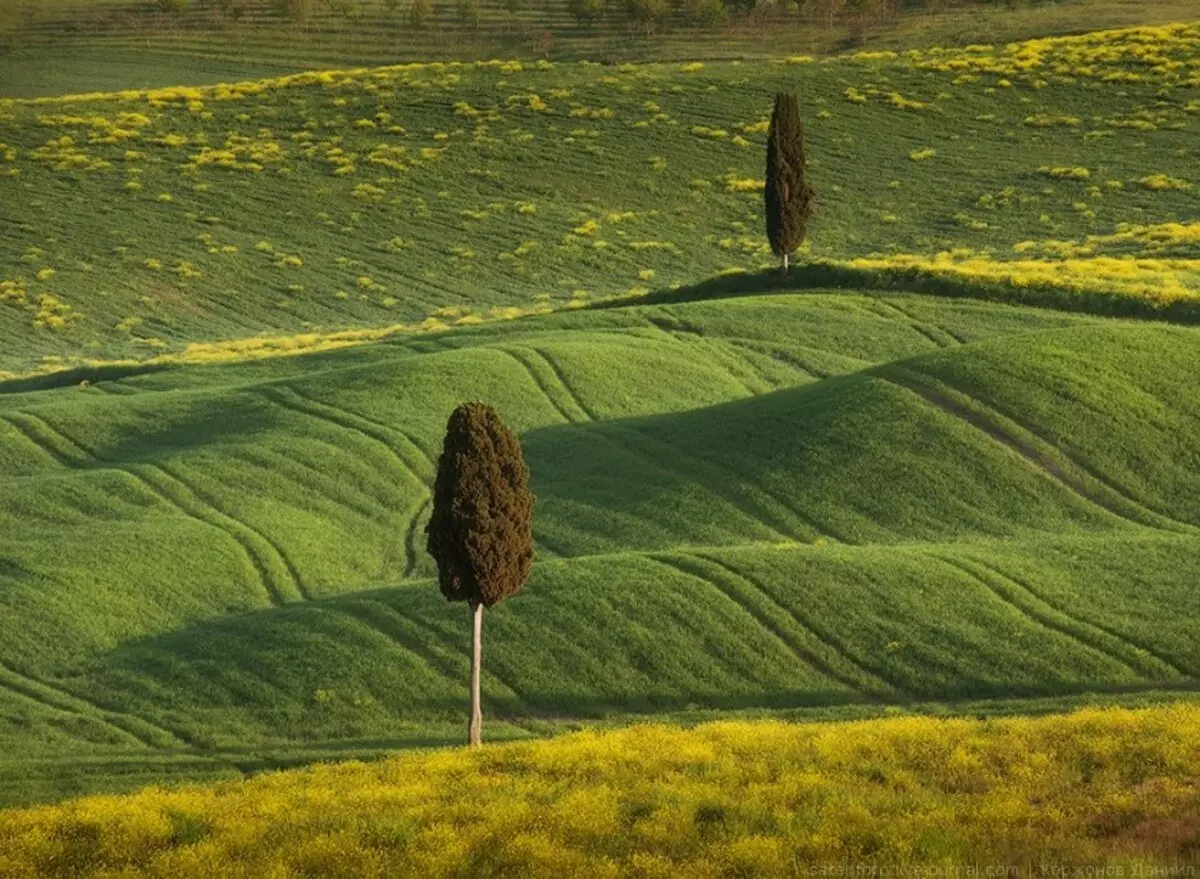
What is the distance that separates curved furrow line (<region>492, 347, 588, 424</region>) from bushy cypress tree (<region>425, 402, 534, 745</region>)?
101 ft

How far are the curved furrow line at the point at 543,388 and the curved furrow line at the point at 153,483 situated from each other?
16.6 m

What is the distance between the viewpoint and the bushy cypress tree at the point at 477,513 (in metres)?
43.0

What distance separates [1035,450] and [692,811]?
126 feet

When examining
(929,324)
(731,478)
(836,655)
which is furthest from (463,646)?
(929,324)

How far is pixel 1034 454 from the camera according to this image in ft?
210

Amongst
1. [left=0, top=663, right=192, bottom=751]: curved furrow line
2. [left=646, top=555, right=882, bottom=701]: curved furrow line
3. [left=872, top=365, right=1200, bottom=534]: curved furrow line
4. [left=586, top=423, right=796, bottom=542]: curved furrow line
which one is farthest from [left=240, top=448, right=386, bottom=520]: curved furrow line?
[left=872, top=365, right=1200, bottom=534]: curved furrow line

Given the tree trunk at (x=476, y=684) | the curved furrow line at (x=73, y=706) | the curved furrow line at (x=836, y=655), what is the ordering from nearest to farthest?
the tree trunk at (x=476, y=684) → the curved furrow line at (x=73, y=706) → the curved furrow line at (x=836, y=655)

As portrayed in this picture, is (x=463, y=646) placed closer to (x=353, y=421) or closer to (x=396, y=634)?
(x=396, y=634)

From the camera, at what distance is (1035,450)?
6412 cm

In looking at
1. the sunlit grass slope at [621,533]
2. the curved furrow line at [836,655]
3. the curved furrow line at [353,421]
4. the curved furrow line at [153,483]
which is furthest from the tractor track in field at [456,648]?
the curved furrow line at [353,421]

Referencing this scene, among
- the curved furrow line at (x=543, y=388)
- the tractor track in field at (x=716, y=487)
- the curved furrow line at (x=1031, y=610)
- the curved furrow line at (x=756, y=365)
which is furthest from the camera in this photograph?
the curved furrow line at (x=756, y=365)

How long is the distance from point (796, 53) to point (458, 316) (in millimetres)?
90314

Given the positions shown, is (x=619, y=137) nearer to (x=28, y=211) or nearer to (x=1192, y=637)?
(x=28, y=211)

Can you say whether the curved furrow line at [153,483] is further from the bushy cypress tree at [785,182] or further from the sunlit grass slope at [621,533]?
the bushy cypress tree at [785,182]
